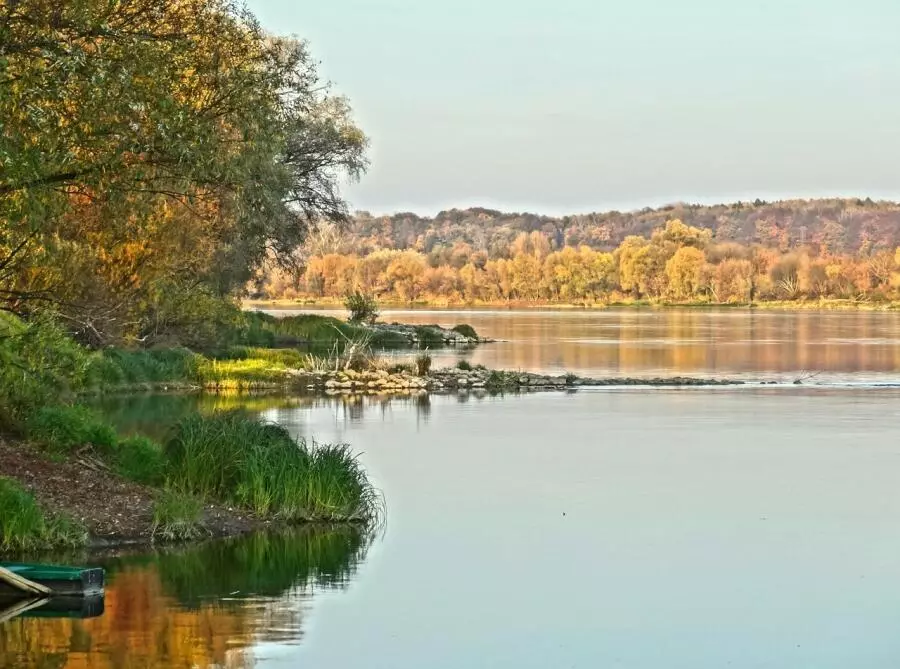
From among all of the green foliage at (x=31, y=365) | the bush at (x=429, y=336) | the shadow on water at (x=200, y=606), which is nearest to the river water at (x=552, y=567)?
the shadow on water at (x=200, y=606)

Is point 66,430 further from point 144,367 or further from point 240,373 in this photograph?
point 240,373

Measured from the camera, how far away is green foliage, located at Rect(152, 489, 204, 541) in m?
16.0

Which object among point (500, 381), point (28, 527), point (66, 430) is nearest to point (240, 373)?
point (500, 381)

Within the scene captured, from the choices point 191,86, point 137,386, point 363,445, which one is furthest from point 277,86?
point 137,386

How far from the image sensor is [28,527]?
49.2ft

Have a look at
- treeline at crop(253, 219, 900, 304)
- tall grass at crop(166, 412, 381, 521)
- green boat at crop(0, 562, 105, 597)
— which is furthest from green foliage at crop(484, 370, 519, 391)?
treeline at crop(253, 219, 900, 304)

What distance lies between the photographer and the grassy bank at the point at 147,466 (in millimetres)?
15797

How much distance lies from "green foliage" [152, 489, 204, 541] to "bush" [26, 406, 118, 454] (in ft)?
8.38

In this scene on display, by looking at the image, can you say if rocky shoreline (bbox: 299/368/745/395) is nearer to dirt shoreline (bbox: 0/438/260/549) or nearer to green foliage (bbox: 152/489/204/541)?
dirt shoreline (bbox: 0/438/260/549)

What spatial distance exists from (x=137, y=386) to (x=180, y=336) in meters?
3.92

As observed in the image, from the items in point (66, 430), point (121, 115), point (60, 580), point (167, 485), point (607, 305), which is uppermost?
point (607, 305)

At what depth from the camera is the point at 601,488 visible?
21.8m

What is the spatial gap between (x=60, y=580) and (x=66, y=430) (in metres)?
6.19

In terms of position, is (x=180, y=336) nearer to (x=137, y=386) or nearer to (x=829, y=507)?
(x=137, y=386)
